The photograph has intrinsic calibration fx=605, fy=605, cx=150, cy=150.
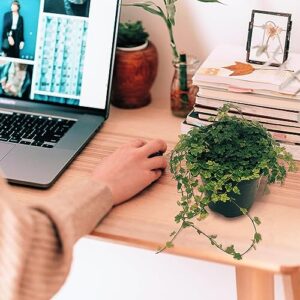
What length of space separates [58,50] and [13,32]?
3.9 inches

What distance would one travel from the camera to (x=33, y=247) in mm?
648

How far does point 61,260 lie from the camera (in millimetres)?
667

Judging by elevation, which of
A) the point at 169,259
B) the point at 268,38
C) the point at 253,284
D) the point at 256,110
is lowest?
the point at 169,259

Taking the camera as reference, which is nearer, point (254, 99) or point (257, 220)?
point (257, 220)

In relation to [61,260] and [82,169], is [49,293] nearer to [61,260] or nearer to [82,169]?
[61,260]

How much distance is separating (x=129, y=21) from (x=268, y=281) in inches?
24.4

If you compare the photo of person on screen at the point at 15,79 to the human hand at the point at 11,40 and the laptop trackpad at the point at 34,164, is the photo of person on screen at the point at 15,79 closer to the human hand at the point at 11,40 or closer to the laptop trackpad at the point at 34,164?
the human hand at the point at 11,40

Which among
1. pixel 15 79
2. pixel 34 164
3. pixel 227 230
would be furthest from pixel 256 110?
pixel 15 79

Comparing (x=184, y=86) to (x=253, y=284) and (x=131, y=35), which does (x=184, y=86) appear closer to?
(x=131, y=35)

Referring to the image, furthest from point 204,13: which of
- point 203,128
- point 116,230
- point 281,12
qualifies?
point 116,230

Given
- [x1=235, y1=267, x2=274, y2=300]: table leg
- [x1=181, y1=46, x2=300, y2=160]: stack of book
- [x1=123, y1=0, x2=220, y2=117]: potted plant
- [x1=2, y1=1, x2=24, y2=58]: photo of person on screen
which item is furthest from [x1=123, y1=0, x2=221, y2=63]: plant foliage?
[x1=235, y1=267, x2=274, y2=300]: table leg

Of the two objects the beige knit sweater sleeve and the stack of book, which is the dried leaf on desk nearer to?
the stack of book

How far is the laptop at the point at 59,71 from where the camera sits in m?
1.13

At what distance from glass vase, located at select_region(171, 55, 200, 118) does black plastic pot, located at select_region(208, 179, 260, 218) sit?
0.35 metres
